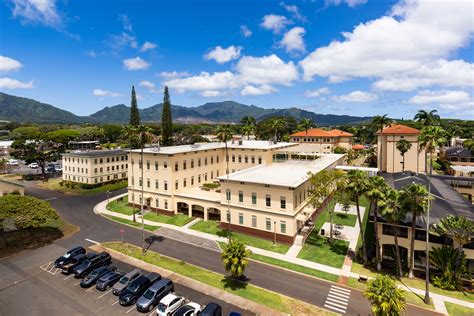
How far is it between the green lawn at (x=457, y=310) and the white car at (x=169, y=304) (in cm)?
2596

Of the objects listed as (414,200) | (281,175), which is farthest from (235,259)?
(281,175)

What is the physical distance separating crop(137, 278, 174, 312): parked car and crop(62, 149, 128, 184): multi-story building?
57959 millimetres

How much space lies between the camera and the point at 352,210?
2195 inches

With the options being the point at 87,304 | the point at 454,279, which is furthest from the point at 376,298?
the point at 87,304

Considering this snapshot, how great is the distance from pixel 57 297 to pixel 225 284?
1743 cm

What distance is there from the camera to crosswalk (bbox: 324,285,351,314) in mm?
25844

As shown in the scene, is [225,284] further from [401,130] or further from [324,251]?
[401,130]

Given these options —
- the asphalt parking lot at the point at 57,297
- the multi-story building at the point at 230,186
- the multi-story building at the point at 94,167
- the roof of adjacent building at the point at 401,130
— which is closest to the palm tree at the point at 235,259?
the asphalt parking lot at the point at 57,297

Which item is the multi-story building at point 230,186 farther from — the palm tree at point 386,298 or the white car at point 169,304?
the white car at point 169,304

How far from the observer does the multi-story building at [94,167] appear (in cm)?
7525

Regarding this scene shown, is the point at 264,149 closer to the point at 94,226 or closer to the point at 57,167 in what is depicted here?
the point at 94,226

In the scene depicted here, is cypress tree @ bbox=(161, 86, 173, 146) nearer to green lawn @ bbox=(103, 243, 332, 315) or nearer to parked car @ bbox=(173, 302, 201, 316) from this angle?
green lawn @ bbox=(103, 243, 332, 315)

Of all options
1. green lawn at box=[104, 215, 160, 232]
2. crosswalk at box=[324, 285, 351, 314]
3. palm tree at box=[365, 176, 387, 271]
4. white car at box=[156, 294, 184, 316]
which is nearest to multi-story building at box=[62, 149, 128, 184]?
green lawn at box=[104, 215, 160, 232]

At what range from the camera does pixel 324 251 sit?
37.8 m
